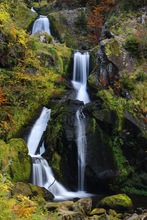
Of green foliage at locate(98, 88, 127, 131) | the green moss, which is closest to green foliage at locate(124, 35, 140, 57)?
green foliage at locate(98, 88, 127, 131)

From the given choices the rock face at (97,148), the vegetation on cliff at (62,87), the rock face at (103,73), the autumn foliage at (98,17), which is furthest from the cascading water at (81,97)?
the autumn foliage at (98,17)

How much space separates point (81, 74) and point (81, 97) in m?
2.53

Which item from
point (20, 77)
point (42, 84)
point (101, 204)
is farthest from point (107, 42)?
point (101, 204)

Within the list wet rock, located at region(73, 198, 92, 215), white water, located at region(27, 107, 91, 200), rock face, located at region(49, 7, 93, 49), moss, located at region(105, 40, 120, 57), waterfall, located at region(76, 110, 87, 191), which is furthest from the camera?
rock face, located at region(49, 7, 93, 49)

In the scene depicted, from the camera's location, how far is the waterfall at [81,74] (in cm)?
1841

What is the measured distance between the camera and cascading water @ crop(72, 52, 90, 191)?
46.3 ft

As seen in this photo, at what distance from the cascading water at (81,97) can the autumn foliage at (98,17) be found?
781cm

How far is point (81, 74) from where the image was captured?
65.6 ft

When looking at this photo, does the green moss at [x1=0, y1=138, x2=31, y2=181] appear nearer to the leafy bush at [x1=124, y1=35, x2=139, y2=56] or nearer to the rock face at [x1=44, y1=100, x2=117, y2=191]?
the rock face at [x1=44, y1=100, x2=117, y2=191]

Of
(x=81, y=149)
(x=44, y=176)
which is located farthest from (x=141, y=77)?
(x=44, y=176)

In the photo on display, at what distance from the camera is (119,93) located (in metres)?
16.5

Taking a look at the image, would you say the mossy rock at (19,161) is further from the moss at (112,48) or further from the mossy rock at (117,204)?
the moss at (112,48)

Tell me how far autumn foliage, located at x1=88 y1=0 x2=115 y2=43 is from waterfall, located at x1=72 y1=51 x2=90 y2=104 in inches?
305

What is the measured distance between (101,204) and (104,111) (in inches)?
217
